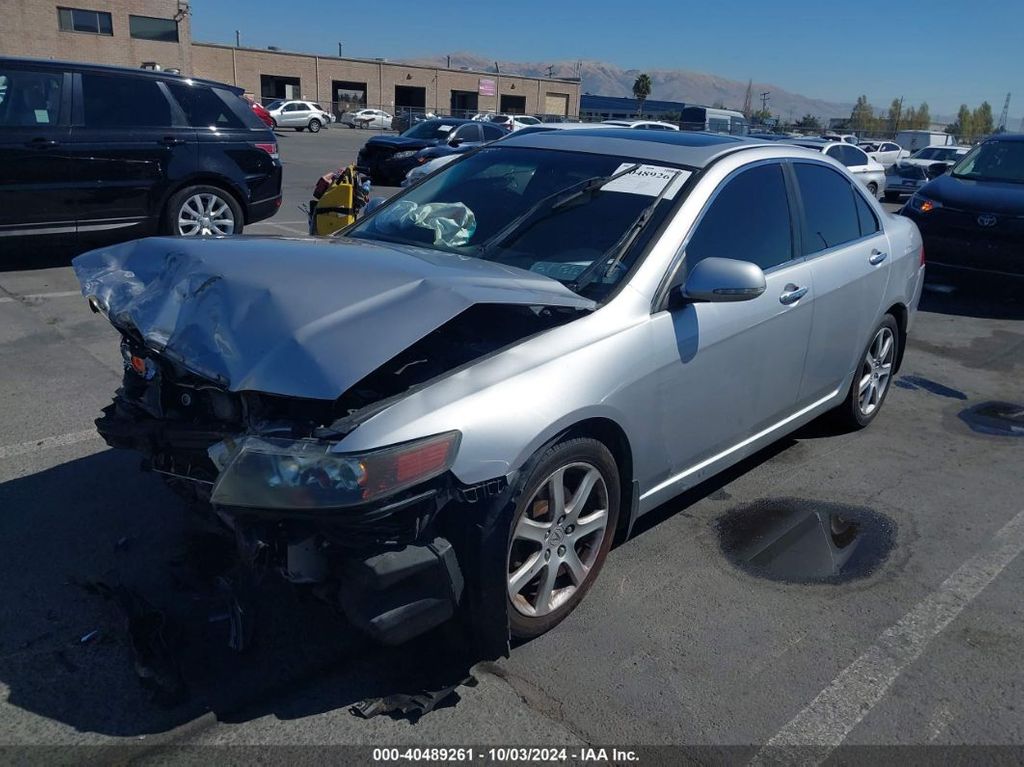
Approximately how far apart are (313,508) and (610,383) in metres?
1.19

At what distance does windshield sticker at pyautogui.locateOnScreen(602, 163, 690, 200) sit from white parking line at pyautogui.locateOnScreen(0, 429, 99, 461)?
3084 mm

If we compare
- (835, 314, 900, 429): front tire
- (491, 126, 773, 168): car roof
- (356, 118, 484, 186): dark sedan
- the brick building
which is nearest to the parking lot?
(835, 314, 900, 429): front tire

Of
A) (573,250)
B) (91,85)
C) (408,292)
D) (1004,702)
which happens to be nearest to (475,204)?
(573,250)

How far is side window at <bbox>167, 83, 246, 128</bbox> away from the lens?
8.76 meters

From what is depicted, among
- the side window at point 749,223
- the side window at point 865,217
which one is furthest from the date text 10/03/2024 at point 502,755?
the side window at point 865,217

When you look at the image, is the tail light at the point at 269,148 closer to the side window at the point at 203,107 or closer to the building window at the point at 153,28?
the side window at the point at 203,107

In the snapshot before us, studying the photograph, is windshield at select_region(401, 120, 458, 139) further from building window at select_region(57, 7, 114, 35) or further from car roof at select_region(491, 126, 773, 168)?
building window at select_region(57, 7, 114, 35)

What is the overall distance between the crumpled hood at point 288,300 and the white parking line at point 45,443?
4.54 feet

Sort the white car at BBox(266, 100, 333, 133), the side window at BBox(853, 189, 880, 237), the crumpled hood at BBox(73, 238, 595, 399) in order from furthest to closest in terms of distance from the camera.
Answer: the white car at BBox(266, 100, 333, 133) < the side window at BBox(853, 189, 880, 237) < the crumpled hood at BBox(73, 238, 595, 399)

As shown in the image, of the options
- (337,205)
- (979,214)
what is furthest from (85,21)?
(979,214)

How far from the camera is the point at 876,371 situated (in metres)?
5.48

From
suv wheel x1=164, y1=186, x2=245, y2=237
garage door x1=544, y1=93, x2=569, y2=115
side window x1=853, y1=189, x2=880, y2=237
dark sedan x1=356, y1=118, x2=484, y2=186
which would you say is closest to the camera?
side window x1=853, y1=189, x2=880, y2=237

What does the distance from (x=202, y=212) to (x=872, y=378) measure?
6757mm

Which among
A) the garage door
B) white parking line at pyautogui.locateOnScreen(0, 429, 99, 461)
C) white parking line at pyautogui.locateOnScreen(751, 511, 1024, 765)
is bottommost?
white parking line at pyautogui.locateOnScreen(751, 511, 1024, 765)
